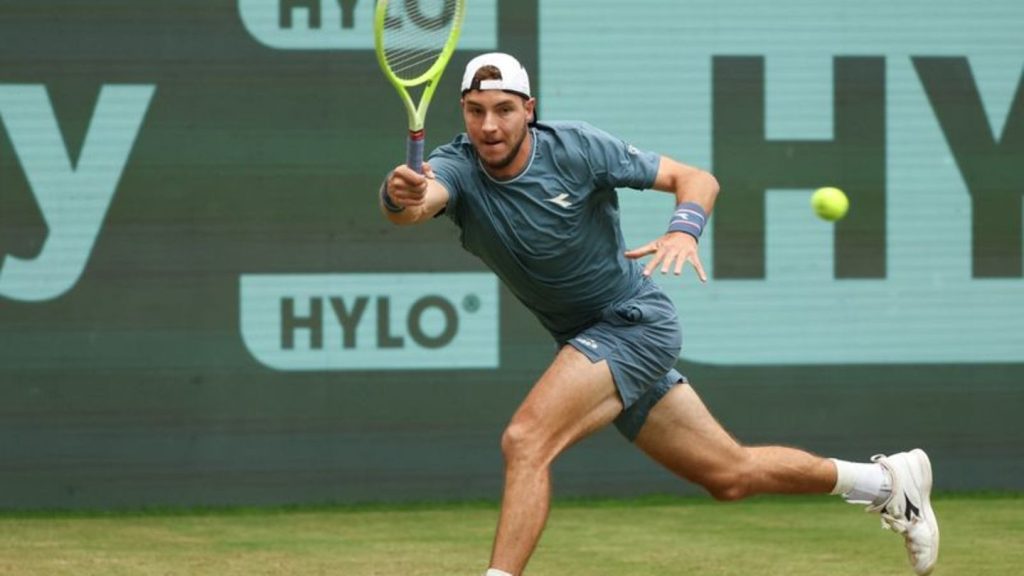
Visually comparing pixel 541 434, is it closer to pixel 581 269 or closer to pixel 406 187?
pixel 581 269

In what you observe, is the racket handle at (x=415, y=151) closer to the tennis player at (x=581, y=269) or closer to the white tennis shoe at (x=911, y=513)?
the tennis player at (x=581, y=269)

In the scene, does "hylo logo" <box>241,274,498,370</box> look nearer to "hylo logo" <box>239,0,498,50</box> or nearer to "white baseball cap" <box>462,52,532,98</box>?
"hylo logo" <box>239,0,498,50</box>

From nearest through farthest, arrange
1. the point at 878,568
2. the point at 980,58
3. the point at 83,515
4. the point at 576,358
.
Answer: the point at 576,358 → the point at 878,568 → the point at 83,515 → the point at 980,58

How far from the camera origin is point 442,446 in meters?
8.21

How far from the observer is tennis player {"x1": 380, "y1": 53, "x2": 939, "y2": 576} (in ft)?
16.0

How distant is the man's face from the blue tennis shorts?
55 cm

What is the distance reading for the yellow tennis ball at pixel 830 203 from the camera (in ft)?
25.6

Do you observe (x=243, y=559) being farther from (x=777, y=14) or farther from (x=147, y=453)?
(x=777, y=14)

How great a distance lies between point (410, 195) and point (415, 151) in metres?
0.12

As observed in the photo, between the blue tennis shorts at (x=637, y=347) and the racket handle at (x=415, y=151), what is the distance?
0.85 metres

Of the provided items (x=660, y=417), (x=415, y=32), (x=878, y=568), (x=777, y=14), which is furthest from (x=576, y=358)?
(x=777, y=14)

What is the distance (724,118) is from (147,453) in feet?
10.00

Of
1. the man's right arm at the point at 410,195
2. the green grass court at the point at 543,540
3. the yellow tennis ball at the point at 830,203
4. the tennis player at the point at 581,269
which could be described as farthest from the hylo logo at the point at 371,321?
the man's right arm at the point at 410,195

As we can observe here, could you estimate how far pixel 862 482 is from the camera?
18.5ft
